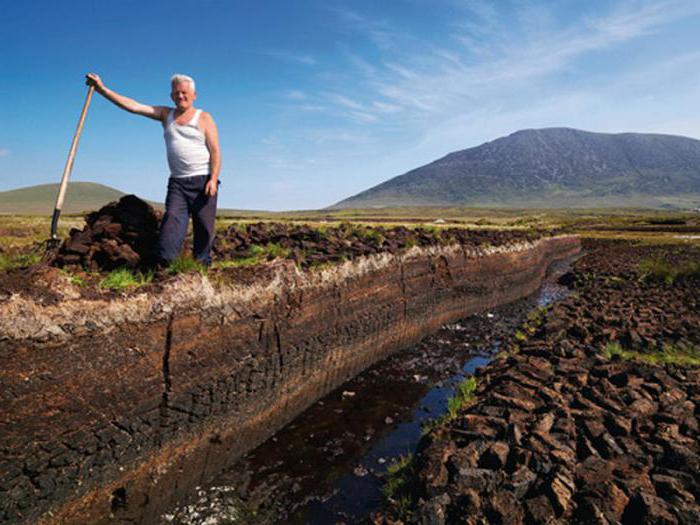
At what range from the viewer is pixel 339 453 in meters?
8.47

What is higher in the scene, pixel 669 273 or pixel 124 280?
pixel 124 280

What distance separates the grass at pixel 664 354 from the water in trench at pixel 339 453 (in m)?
3.73

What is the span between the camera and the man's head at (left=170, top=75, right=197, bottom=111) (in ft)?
24.9

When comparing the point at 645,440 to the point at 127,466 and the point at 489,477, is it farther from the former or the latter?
the point at 127,466

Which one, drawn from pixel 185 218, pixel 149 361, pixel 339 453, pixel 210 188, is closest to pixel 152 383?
pixel 149 361

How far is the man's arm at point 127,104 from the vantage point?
7.55 metres

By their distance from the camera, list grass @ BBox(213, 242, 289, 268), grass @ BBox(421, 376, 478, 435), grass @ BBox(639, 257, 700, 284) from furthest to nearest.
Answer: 1. grass @ BBox(639, 257, 700, 284)
2. grass @ BBox(213, 242, 289, 268)
3. grass @ BBox(421, 376, 478, 435)

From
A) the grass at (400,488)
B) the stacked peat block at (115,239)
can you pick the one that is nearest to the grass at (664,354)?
the grass at (400,488)

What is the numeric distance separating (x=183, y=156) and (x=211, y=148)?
1.68 ft

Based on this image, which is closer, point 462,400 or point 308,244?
point 462,400

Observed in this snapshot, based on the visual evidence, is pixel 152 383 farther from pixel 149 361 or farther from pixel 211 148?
pixel 211 148

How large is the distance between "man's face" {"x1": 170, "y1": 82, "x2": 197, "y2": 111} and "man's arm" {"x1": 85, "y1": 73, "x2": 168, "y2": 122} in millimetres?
359

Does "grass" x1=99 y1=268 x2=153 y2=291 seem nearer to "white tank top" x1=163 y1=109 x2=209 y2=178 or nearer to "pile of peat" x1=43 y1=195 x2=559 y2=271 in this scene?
"pile of peat" x1=43 y1=195 x2=559 y2=271

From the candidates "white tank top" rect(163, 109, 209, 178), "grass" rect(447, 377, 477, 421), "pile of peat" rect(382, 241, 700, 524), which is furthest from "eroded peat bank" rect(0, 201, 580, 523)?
"pile of peat" rect(382, 241, 700, 524)
